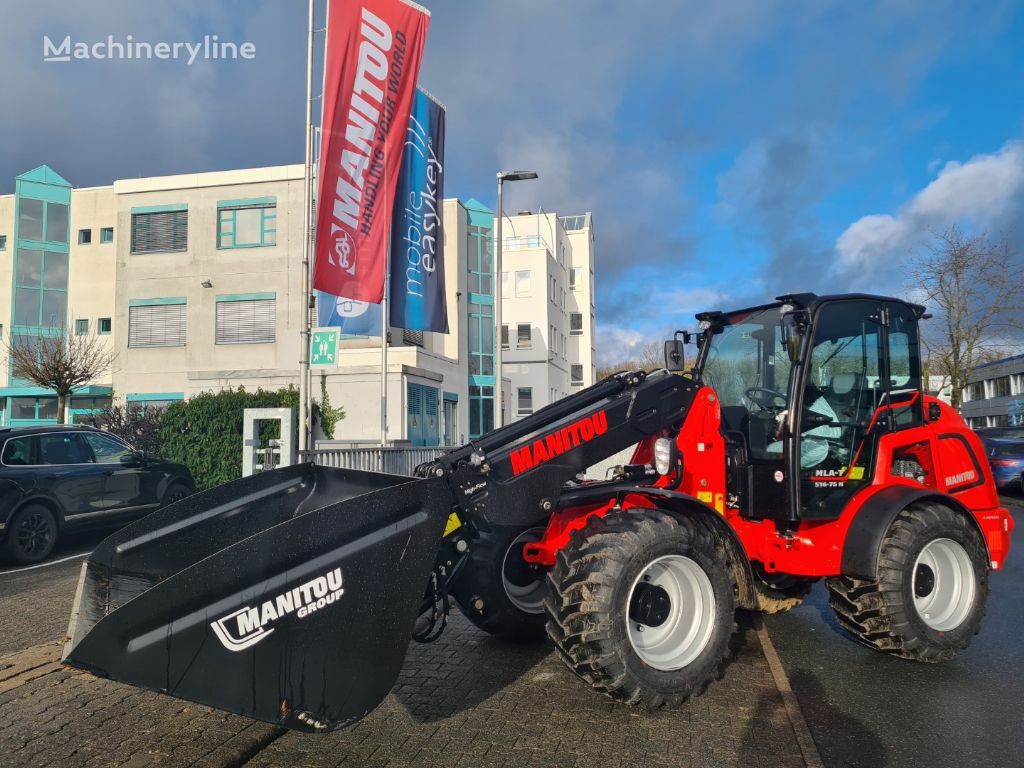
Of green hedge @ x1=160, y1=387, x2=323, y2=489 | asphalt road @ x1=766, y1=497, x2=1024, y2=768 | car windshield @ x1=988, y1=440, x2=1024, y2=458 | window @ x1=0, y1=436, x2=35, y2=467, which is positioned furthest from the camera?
green hedge @ x1=160, y1=387, x2=323, y2=489

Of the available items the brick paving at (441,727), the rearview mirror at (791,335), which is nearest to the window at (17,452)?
the brick paving at (441,727)

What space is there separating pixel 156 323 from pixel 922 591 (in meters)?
29.6

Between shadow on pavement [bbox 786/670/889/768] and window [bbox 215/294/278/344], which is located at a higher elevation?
window [bbox 215/294/278/344]

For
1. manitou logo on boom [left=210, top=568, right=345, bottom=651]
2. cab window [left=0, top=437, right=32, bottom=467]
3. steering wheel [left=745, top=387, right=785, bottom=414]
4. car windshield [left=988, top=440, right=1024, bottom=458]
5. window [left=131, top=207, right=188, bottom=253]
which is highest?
window [left=131, top=207, right=188, bottom=253]

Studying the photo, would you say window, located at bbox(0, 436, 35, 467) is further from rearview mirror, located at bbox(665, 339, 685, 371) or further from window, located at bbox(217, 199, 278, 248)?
window, located at bbox(217, 199, 278, 248)

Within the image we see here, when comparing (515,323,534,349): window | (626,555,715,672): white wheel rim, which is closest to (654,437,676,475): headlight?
(626,555,715,672): white wheel rim

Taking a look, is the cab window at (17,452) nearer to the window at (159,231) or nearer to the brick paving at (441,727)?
the brick paving at (441,727)

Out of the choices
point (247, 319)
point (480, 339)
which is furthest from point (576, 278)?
point (247, 319)

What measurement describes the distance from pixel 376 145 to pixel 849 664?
1102 centimetres

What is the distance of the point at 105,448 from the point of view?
34.4ft

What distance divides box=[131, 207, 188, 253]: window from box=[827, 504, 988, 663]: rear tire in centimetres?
2923

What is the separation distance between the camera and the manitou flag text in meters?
15.4

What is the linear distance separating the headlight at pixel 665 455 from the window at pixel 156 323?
27.6m

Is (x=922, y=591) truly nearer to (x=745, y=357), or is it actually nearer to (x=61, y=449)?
(x=745, y=357)
